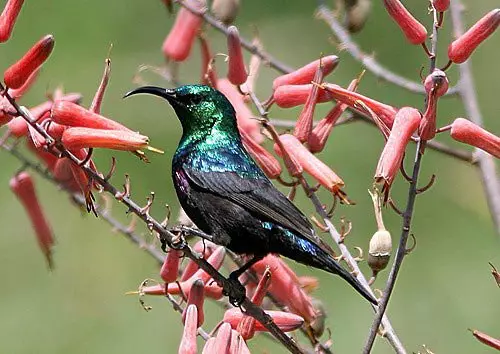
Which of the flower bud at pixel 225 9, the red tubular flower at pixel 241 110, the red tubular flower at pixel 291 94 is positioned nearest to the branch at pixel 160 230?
the red tubular flower at pixel 291 94

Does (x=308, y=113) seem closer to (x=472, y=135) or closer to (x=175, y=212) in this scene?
(x=472, y=135)

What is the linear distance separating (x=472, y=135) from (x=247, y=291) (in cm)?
73

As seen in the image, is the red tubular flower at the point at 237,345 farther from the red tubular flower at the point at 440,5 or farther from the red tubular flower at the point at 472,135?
the red tubular flower at the point at 440,5

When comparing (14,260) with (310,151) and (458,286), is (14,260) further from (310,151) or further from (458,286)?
(310,151)

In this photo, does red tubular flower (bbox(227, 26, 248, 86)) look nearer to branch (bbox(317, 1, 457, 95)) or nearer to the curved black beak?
the curved black beak

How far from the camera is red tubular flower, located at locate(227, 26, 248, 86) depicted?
10.3 feet

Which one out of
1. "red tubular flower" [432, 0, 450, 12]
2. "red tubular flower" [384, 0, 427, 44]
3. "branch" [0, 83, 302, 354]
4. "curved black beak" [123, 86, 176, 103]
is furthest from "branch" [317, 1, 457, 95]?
"branch" [0, 83, 302, 354]

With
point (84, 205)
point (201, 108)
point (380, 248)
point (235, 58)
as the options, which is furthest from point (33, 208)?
point (380, 248)

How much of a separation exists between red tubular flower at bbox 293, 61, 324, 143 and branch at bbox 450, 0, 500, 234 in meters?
0.51

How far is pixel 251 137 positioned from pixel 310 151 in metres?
0.28

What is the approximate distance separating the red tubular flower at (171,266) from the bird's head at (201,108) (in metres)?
0.68

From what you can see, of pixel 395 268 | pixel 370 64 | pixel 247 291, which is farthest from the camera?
pixel 370 64

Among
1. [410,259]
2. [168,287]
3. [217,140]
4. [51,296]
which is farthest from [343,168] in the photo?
[168,287]

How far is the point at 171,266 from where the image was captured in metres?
2.82
